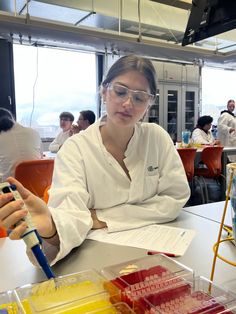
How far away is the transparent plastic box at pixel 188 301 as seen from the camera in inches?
17.8

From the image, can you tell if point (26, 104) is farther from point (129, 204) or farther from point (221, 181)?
point (129, 204)

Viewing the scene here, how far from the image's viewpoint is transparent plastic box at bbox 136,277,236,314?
45 cm

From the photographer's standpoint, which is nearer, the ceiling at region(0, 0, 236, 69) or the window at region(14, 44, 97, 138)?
the ceiling at region(0, 0, 236, 69)

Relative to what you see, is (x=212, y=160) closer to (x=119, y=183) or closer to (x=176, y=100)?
(x=119, y=183)

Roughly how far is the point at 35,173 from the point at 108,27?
389 cm

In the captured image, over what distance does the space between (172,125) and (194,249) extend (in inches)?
242

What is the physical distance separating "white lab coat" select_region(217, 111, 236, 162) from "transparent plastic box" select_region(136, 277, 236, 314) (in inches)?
220

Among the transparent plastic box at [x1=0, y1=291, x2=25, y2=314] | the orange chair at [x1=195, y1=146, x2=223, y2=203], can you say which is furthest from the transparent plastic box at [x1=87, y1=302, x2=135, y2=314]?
the orange chair at [x1=195, y1=146, x2=223, y2=203]

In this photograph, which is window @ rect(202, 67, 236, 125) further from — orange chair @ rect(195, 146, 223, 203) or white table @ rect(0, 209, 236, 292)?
white table @ rect(0, 209, 236, 292)

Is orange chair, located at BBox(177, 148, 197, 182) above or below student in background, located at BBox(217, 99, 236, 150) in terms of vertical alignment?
below

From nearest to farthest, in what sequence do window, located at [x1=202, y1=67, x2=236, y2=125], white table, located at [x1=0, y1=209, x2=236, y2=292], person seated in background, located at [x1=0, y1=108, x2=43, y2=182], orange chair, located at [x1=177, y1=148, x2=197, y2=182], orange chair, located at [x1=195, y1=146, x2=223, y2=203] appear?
white table, located at [x1=0, y1=209, x2=236, y2=292] → person seated in background, located at [x1=0, y1=108, x2=43, y2=182] → orange chair, located at [x1=177, y1=148, x2=197, y2=182] → orange chair, located at [x1=195, y1=146, x2=223, y2=203] → window, located at [x1=202, y1=67, x2=236, y2=125]

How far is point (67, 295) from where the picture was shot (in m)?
0.50

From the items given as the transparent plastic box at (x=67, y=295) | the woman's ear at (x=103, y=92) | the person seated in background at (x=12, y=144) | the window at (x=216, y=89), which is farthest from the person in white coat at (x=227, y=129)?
the transparent plastic box at (x=67, y=295)

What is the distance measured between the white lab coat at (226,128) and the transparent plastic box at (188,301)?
5601 mm
